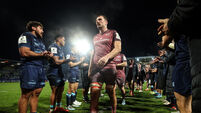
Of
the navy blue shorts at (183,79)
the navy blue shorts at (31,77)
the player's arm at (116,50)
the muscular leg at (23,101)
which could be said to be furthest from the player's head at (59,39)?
the navy blue shorts at (183,79)

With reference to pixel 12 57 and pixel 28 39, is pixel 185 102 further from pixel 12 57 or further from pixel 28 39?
pixel 12 57

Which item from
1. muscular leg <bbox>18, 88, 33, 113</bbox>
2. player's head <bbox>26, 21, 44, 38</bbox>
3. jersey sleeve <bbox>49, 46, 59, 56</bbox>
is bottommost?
muscular leg <bbox>18, 88, 33, 113</bbox>

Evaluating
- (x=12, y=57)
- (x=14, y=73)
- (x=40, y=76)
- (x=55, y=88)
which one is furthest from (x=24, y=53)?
(x=12, y=57)

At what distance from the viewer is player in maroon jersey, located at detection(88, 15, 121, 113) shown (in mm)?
2539

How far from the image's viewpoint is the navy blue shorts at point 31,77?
2615mm

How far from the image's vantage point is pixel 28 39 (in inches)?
111

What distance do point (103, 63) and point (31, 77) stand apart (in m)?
1.60

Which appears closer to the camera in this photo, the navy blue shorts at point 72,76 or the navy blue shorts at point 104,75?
the navy blue shorts at point 104,75

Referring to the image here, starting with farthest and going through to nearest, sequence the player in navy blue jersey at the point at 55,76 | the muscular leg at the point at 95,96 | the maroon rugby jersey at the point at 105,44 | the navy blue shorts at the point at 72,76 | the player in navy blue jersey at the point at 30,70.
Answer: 1. the navy blue shorts at the point at 72,76
2. the player in navy blue jersey at the point at 55,76
3. the maroon rugby jersey at the point at 105,44
4. the player in navy blue jersey at the point at 30,70
5. the muscular leg at the point at 95,96

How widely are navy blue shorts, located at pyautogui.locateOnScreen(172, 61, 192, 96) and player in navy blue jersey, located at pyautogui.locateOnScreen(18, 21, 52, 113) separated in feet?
9.20

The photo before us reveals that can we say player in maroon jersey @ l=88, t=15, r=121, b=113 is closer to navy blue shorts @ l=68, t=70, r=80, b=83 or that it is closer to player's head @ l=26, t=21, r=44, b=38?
player's head @ l=26, t=21, r=44, b=38

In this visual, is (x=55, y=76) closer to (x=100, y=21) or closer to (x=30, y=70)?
(x=30, y=70)

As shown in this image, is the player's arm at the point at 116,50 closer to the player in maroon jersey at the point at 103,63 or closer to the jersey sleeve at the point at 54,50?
the player in maroon jersey at the point at 103,63

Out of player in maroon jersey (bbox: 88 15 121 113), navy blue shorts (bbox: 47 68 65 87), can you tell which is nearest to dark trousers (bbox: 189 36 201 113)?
player in maroon jersey (bbox: 88 15 121 113)
